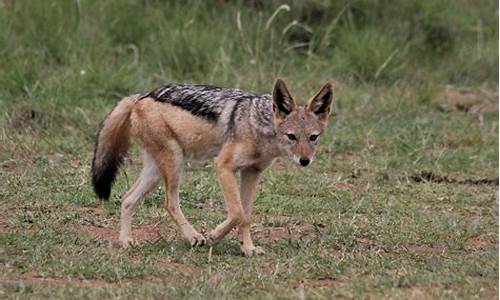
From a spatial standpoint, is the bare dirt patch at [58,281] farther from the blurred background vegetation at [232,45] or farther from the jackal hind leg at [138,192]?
the blurred background vegetation at [232,45]

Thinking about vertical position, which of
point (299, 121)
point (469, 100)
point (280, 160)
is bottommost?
point (469, 100)

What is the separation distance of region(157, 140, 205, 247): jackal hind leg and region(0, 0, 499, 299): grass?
0.12 m

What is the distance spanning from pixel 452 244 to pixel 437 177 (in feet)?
8.26

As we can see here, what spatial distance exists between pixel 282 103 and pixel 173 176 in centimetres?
76

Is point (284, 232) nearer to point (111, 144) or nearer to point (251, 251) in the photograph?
point (251, 251)

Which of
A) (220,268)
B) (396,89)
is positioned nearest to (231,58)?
(396,89)

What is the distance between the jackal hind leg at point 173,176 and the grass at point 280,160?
12 cm

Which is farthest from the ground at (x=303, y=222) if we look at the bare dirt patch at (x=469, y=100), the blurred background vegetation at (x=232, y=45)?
the blurred background vegetation at (x=232, y=45)

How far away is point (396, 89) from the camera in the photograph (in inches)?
496

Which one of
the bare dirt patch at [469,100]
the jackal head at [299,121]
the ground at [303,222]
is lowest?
the bare dirt patch at [469,100]

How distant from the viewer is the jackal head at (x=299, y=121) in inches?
274

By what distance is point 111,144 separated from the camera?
24.2ft

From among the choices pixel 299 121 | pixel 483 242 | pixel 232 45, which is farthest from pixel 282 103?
pixel 232 45

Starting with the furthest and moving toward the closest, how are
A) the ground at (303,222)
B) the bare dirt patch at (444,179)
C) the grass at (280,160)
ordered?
the bare dirt patch at (444,179) < the grass at (280,160) < the ground at (303,222)
